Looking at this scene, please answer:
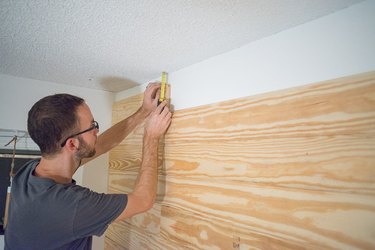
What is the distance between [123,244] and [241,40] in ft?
3.94

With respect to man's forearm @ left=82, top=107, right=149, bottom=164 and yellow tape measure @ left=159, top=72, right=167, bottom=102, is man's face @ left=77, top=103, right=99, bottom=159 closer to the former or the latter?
man's forearm @ left=82, top=107, right=149, bottom=164

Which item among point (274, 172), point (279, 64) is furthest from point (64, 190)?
point (279, 64)

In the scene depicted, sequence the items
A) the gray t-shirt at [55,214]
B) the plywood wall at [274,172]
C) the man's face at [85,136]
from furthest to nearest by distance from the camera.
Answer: the man's face at [85,136]
the gray t-shirt at [55,214]
the plywood wall at [274,172]

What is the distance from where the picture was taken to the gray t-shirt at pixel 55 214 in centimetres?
74

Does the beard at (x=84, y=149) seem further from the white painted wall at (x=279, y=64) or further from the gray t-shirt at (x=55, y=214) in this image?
the white painted wall at (x=279, y=64)

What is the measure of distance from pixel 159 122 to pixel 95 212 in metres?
0.44

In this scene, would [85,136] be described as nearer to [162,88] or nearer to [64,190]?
[64,190]

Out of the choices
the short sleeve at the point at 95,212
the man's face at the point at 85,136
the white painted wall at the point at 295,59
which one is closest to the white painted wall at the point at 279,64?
the white painted wall at the point at 295,59

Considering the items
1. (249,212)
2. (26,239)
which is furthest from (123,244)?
(249,212)

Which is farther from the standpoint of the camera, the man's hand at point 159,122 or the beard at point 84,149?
the man's hand at point 159,122

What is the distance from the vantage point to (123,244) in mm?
1257

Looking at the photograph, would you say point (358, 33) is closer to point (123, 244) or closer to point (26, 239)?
point (26, 239)

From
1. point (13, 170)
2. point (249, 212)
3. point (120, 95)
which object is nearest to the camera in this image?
point (249, 212)

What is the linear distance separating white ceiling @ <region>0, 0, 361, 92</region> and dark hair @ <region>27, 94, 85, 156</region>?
22 centimetres
